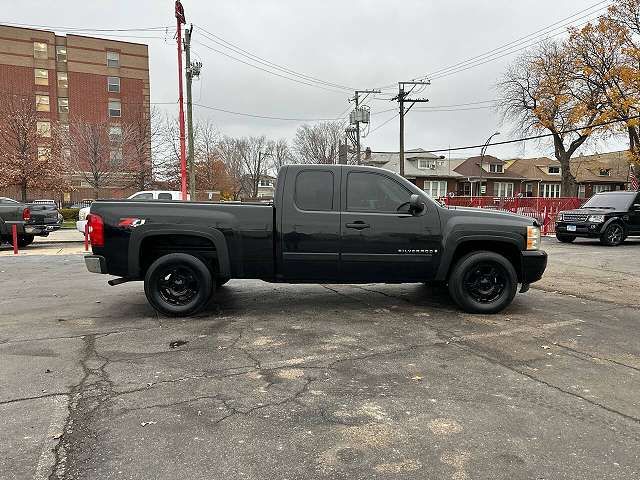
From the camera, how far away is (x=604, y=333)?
5.46 meters

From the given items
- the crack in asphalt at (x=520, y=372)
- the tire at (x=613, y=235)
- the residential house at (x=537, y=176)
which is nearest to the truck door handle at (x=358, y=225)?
the crack in asphalt at (x=520, y=372)

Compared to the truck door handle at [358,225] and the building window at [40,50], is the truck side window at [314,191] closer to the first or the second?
the truck door handle at [358,225]

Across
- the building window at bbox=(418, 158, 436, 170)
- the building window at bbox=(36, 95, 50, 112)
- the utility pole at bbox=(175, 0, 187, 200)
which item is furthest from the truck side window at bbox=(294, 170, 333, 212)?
the building window at bbox=(418, 158, 436, 170)

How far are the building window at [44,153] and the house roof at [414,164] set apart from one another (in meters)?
35.8

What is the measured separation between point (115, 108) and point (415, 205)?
49.0m

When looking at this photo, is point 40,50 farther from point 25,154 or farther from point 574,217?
point 574,217

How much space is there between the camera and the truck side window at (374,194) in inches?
238

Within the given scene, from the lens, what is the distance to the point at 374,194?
20.0 feet

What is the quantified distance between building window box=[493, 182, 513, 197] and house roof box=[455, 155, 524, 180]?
1.07 m

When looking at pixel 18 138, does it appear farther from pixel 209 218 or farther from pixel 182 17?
pixel 209 218

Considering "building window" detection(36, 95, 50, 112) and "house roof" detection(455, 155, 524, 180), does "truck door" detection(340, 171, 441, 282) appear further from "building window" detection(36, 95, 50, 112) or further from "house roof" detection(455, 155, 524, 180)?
"house roof" detection(455, 155, 524, 180)

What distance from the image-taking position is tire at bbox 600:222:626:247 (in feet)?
50.9

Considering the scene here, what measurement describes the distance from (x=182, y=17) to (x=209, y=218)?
56.5 feet

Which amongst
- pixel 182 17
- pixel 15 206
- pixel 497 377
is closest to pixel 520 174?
pixel 182 17
